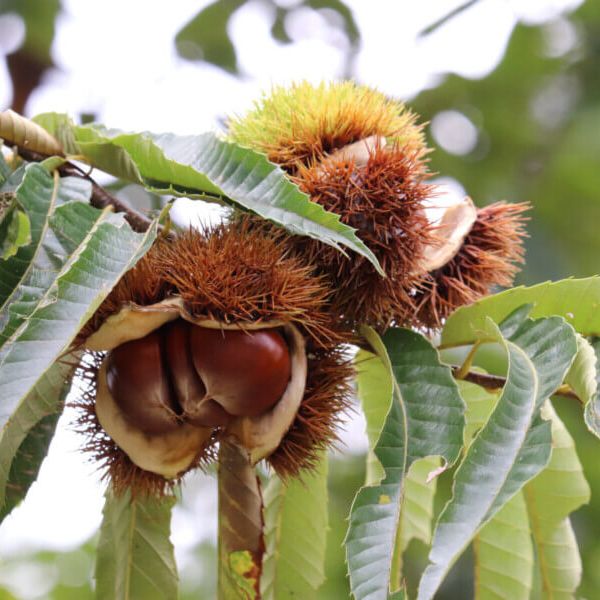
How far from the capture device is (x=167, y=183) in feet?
3.76

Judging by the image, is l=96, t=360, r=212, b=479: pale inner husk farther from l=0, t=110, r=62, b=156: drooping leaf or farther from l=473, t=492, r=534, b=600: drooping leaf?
l=473, t=492, r=534, b=600: drooping leaf

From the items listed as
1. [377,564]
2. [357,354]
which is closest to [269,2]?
[357,354]

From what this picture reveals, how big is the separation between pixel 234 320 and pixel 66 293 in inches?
10.0

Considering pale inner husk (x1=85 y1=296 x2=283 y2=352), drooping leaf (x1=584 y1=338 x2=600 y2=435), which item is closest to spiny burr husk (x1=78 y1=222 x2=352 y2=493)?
pale inner husk (x1=85 y1=296 x2=283 y2=352)

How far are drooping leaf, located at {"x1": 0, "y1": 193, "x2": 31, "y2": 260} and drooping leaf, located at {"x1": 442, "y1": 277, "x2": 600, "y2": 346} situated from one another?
24.7 inches

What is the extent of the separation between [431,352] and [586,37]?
2435 mm

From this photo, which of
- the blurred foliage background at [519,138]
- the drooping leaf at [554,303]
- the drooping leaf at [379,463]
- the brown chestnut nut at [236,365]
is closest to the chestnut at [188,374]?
the brown chestnut nut at [236,365]

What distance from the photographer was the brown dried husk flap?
1070mm

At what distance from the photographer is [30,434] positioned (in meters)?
1.28

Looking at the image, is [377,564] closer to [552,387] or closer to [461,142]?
[552,387]

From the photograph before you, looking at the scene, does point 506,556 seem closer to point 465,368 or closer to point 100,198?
point 465,368

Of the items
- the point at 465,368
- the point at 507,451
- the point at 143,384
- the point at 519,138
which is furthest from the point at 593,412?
the point at 519,138

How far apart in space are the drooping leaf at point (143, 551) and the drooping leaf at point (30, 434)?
0.13 m

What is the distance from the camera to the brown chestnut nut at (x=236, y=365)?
109 centimetres
